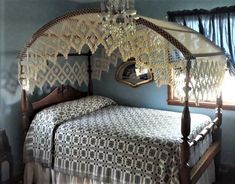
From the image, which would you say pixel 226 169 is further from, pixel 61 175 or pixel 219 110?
pixel 61 175

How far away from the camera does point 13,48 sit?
3.55 m

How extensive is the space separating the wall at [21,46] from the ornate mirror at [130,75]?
109mm

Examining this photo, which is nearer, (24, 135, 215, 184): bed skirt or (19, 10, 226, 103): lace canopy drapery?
(19, 10, 226, 103): lace canopy drapery

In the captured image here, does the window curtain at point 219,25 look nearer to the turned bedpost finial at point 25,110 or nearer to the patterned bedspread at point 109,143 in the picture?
the patterned bedspread at point 109,143

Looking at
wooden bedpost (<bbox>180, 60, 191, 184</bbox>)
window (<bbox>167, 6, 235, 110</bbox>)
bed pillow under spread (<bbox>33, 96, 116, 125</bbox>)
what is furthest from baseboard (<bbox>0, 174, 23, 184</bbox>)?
window (<bbox>167, 6, 235, 110</bbox>)

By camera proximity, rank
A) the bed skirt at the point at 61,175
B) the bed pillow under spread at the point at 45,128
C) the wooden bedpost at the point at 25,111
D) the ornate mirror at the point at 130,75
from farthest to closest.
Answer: the ornate mirror at the point at 130,75
the wooden bedpost at the point at 25,111
the bed pillow under spread at the point at 45,128
the bed skirt at the point at 61,175

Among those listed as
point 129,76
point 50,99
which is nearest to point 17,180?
point 50,99

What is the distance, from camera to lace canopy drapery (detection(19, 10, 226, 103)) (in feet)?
8.70

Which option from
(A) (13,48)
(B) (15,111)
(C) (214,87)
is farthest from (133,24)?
(B) (15,111)

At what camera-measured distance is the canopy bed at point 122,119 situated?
259 centimetres

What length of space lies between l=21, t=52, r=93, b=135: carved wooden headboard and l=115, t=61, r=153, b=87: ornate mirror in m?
0.48

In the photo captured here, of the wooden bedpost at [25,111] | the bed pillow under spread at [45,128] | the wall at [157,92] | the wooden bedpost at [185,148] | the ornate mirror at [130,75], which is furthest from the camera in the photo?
the ornate mirror at [130,75]

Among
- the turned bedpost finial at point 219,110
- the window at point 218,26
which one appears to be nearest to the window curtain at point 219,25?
the window at point 218,26

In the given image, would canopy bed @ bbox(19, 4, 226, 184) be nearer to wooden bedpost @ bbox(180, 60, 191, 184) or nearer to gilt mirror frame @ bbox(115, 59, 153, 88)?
wooden bedpost @ bbox(180, 60, 191, 184)
